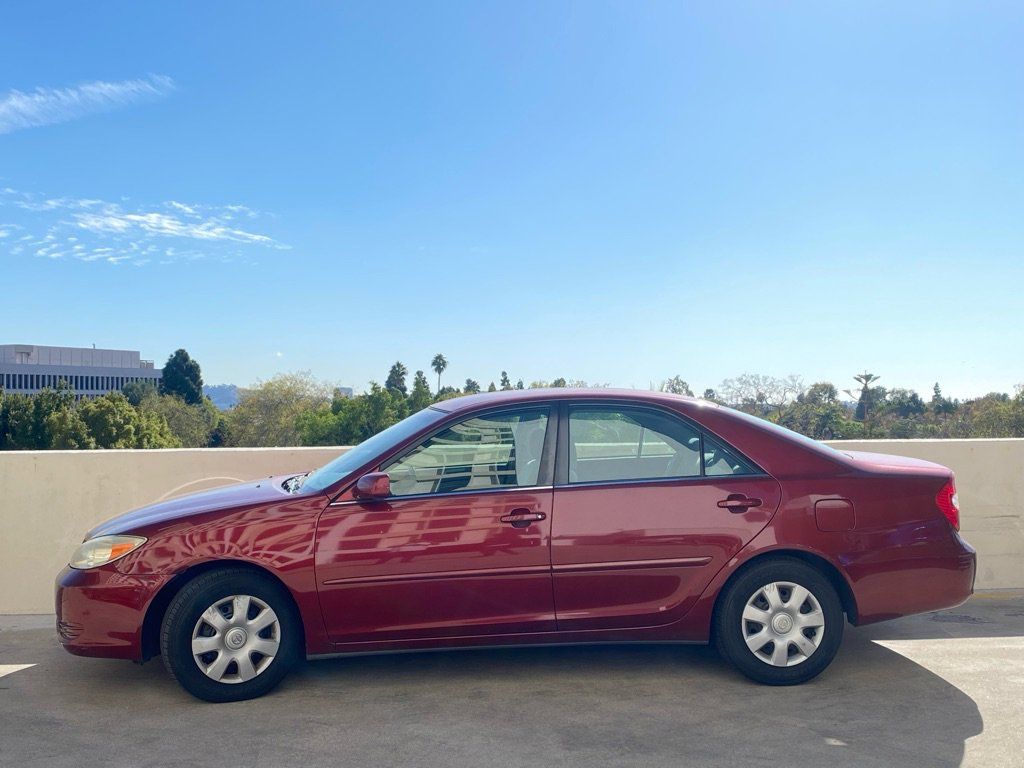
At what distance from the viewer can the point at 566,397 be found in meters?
4.94

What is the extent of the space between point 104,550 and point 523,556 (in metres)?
2.16

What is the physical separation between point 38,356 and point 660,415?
584 feet

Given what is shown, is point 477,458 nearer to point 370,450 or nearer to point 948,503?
point 370,450

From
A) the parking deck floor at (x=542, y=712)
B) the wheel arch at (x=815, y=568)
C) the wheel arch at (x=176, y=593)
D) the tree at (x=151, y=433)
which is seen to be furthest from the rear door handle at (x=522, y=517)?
the tree at (x=151, y=433)

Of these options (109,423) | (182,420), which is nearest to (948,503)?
(109,423)

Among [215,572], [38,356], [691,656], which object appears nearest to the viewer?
[215,572]

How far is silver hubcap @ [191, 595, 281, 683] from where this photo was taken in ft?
14.7

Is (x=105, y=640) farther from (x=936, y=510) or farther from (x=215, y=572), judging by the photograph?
(x=936, y=510)

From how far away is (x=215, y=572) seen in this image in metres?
4.52

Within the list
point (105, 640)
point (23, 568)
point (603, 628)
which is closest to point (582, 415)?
point (603, 628)

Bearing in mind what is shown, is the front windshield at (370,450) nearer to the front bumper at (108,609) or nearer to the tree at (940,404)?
the front bumper at (108,609)

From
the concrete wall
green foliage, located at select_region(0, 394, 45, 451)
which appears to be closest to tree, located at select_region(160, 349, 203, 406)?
green foliage, located at select_region(0, 394, 45, 451)

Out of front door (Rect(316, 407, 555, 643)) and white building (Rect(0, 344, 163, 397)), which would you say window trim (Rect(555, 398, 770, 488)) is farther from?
white building (Rect(0, 344, 163, 397))

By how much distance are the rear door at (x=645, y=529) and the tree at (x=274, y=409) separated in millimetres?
87745
